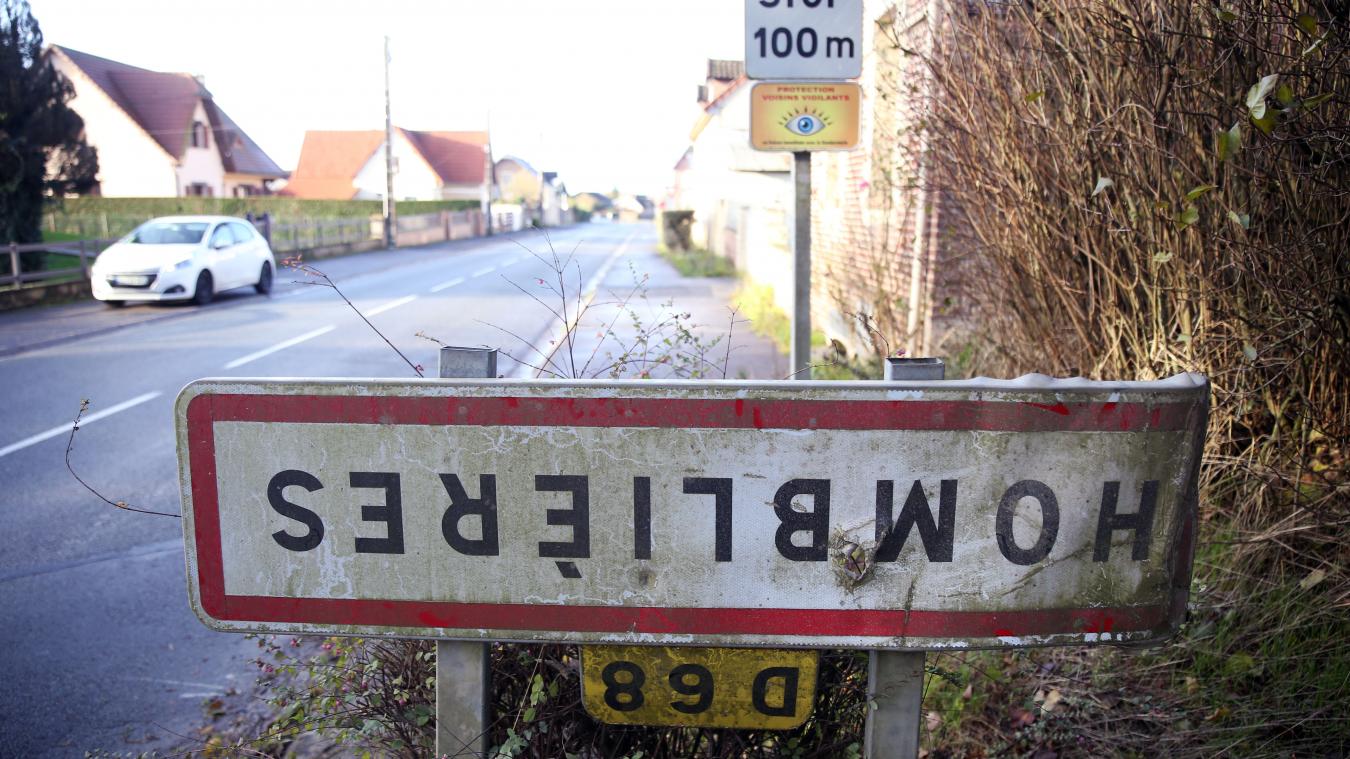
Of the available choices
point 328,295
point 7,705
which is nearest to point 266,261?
point 328,295

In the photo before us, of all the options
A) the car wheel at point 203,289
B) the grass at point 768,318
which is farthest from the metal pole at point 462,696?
A: the car wheel at point 203,289

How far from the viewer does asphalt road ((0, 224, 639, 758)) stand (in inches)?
152

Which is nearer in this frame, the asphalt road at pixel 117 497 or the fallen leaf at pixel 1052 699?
the fallen leaf at pixel 1052 699

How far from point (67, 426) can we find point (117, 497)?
2447 mm

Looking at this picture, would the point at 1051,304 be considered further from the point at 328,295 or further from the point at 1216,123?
the point at 328,295

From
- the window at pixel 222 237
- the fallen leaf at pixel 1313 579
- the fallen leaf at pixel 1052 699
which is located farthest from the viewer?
the window at pixel 222 237

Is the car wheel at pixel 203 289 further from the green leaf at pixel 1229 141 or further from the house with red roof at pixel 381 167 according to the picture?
the house with red roof at pixel 381 167

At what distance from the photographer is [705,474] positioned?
1.63 meters

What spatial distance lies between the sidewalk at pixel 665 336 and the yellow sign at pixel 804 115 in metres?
0.90

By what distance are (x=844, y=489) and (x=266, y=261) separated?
20525mm

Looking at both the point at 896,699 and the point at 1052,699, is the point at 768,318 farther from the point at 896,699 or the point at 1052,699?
the point at 896,699

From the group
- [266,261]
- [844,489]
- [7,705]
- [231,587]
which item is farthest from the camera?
[266,261]

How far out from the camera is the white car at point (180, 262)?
1658 cm

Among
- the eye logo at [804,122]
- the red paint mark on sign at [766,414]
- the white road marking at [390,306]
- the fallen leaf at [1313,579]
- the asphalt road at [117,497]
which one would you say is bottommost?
the asphalt road at [117,497]
